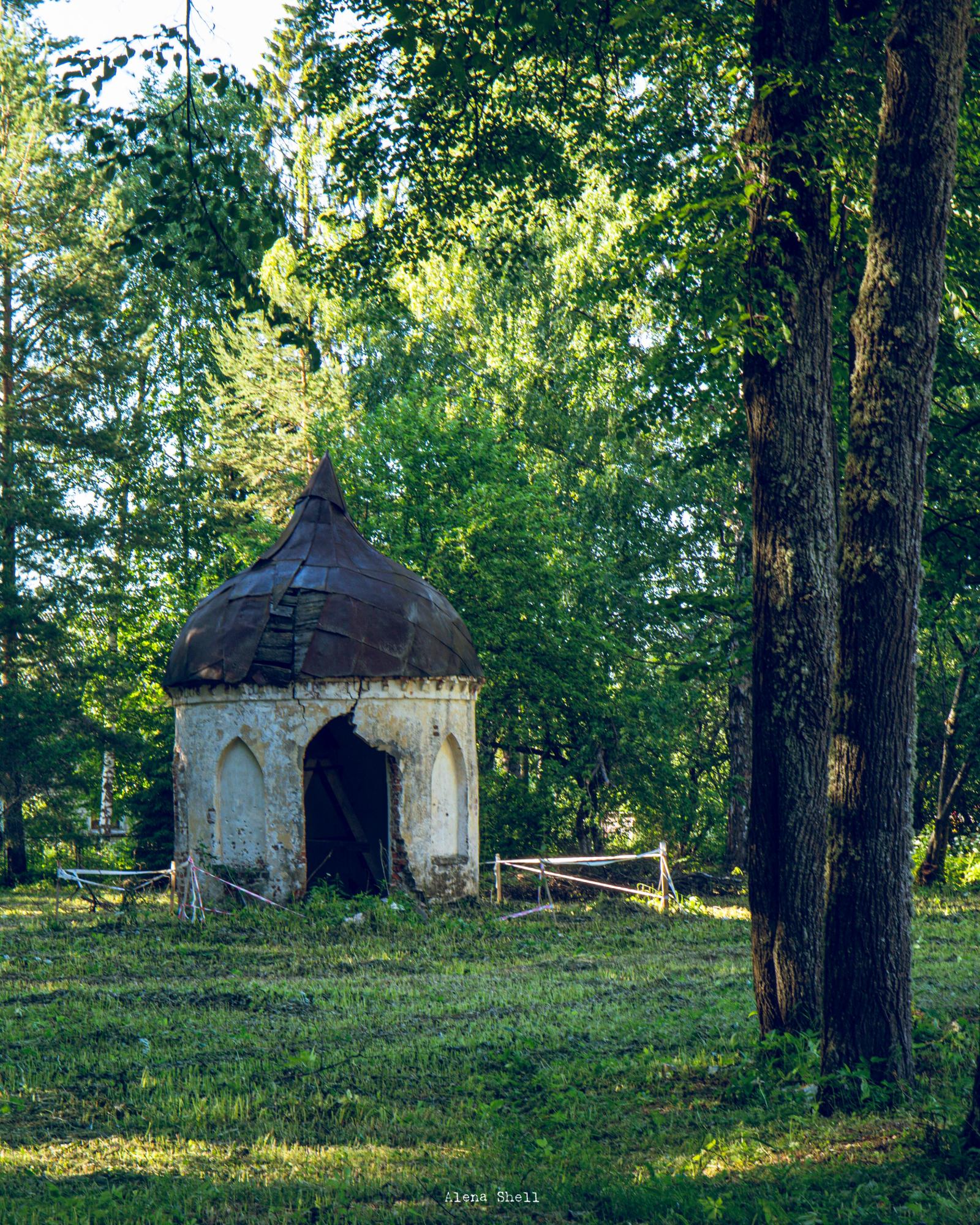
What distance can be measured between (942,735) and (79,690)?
18.3 meters

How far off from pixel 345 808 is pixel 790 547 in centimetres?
1498

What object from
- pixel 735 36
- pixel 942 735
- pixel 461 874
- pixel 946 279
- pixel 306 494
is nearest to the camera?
pixel 735 36

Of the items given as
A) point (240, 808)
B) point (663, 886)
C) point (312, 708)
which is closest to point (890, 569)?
point (312, 708)

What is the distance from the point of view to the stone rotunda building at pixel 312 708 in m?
18.3

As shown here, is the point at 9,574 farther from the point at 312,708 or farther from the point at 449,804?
the point at 449,804

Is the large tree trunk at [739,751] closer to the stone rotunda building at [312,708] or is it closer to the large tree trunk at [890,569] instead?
the stone rotunda building at [312,708]

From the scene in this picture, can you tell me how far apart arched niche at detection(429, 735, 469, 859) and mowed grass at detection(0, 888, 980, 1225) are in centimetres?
462

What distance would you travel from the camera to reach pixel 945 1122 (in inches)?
256

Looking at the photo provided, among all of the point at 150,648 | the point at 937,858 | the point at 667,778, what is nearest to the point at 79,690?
the point at 150,648

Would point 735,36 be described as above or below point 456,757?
above

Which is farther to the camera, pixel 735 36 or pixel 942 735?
pixel 942 735

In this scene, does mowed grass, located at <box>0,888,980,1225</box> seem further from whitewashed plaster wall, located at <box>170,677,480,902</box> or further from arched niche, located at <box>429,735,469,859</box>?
arched niche, located at <box>429,735,469,859</box>

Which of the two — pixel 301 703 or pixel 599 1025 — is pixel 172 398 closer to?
pixel 301 703

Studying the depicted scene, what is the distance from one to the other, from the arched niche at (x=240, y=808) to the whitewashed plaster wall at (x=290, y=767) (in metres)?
0.01
